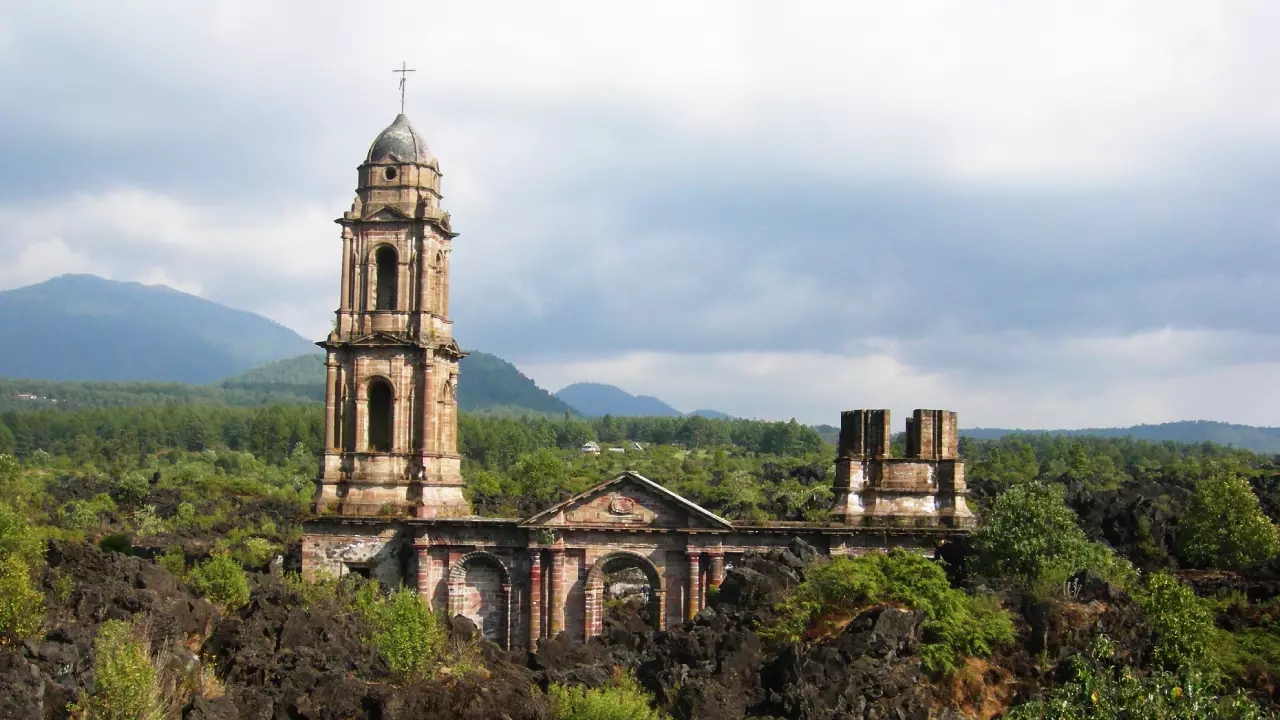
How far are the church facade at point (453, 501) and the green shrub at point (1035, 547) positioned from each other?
140 inches

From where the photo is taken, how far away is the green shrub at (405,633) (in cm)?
3572

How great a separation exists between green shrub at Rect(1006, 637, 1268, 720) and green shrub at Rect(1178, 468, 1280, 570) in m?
17.0

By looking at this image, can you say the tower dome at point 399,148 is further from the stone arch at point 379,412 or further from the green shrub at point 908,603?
the green shrub at point 908,603

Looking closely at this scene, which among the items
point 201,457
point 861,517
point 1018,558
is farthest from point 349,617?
point 201,457

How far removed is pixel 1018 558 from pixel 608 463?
370 feet

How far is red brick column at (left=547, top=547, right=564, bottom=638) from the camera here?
42938mm

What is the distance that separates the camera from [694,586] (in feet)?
139

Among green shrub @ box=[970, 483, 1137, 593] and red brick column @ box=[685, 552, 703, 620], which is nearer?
green shrub @ box=[970, 483, 1137, 593]

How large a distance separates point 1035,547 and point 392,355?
22.2 metres

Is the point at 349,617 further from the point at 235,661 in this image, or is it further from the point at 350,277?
the point at 350,277

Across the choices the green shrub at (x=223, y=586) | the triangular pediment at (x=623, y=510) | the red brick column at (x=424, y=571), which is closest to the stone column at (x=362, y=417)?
the red brick column at (x=424, y=571)

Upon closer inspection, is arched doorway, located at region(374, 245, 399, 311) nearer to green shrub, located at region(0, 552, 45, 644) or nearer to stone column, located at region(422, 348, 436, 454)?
stone column, located at region(422, 348, 436, 454)

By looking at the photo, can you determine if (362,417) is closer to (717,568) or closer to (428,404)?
(428,404)

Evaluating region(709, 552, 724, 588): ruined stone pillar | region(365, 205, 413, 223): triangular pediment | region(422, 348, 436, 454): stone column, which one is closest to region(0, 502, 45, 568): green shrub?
region(422, 348, 436, 454): stone column
